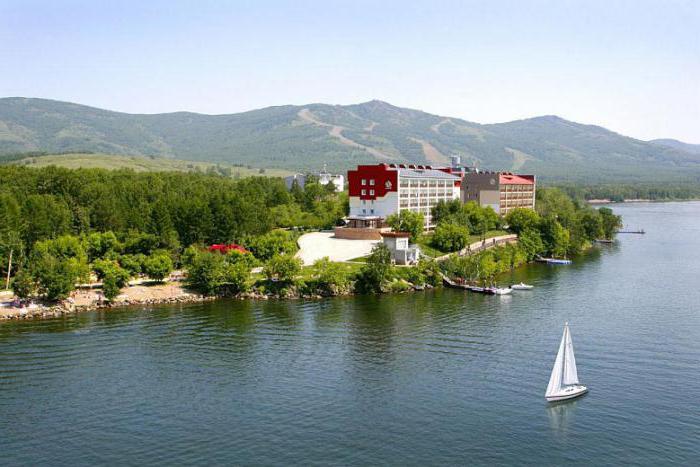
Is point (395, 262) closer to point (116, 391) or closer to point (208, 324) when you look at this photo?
point (208, 324)

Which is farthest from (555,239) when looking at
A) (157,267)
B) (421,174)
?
(157,267)

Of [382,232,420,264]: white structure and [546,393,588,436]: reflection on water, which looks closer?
[546,393,588,436]: reflection on water

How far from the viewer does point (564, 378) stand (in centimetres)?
3359

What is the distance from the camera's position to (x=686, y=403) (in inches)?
1277

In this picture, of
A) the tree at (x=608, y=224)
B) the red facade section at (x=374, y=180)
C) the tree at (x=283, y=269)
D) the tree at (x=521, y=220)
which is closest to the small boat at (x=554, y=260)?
the tree at (x=521, y=220)

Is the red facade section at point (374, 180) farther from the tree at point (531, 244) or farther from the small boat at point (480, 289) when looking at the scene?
the small boat at point (480, 289)

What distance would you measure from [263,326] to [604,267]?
149 ft

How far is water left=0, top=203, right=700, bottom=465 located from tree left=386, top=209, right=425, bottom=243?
24891 mm

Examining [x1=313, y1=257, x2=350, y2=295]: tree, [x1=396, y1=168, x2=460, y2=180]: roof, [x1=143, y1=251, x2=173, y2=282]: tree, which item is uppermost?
[x1=396, y1=168, x2=460, y2=180]: roof

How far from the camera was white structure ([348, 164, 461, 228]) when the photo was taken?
8588 centimetres

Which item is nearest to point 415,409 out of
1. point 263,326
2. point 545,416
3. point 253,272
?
point 545,416

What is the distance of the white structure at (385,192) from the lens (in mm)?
85875

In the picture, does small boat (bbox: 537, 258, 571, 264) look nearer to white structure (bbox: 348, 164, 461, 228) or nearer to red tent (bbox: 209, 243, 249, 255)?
white structure (bbox: 348, 164, 461, 228)

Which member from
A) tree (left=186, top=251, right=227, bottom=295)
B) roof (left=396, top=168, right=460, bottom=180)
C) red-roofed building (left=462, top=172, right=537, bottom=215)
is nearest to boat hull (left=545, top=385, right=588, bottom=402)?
tree (left=186, top=251, right=227, bottom=295)
